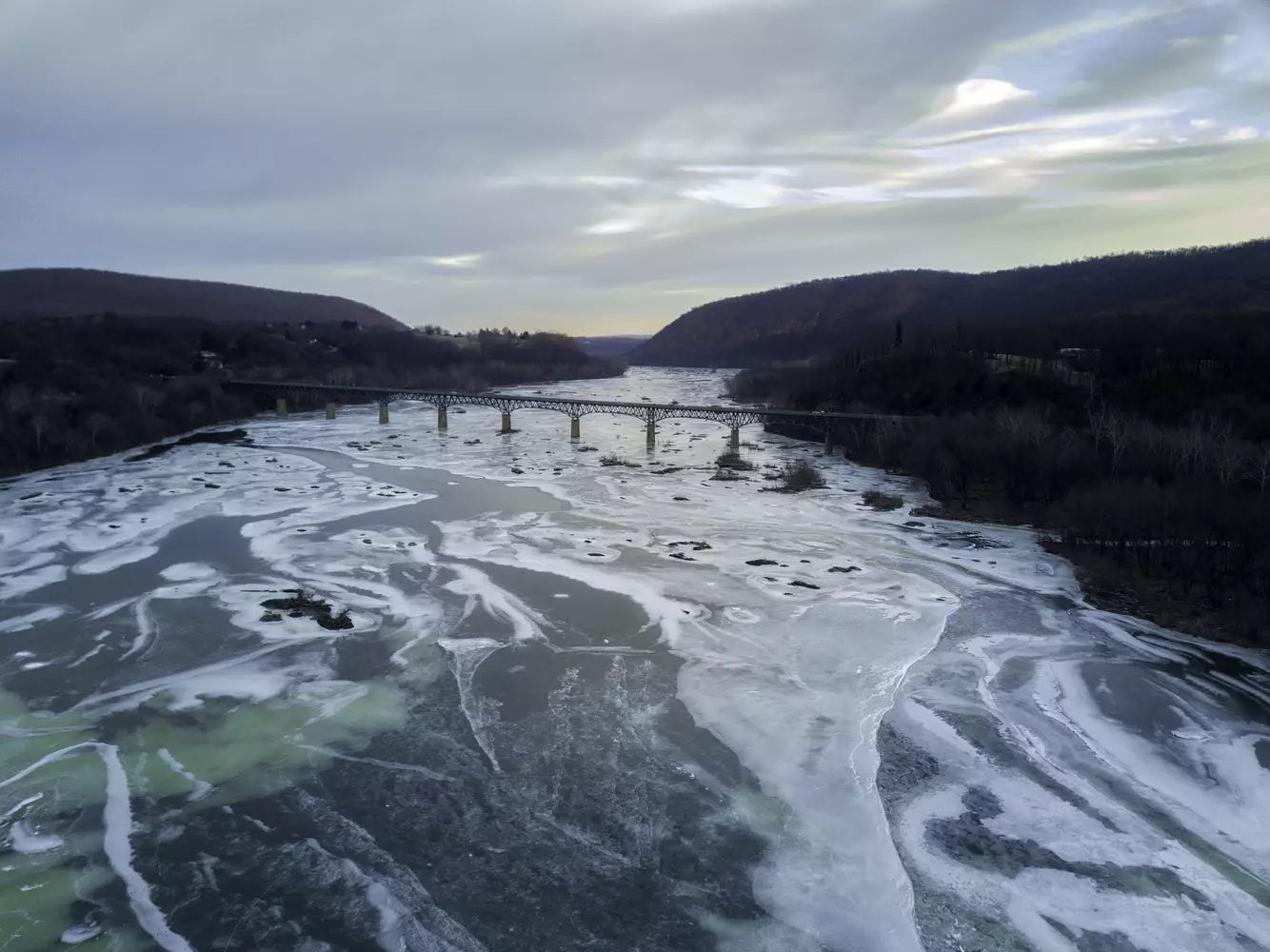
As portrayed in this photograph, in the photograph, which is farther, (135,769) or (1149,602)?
(1149,602)

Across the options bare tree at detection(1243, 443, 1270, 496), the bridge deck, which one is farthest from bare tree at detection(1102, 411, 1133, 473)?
the bridge deck

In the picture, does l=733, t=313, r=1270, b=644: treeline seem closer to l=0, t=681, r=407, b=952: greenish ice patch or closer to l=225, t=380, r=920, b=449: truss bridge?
l=225, t=380, r=920, b=449: truss bridge

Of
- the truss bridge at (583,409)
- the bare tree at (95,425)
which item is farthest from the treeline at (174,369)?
the truss bridge at (583,409)

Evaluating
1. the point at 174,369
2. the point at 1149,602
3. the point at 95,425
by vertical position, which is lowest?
the point at 1149,602

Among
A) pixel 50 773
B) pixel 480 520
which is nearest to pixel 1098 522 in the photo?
pixel 480 520

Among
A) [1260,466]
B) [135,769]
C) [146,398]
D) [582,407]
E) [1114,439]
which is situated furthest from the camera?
[582,407]

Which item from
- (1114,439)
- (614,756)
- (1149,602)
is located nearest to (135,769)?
(614,756)

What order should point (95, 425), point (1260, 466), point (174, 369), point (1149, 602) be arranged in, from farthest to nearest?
point (174, 369)
point (95, 425)
point (1260, 466)
point (1149, 602)

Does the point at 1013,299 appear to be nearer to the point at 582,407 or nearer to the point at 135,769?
the point at 582,407
